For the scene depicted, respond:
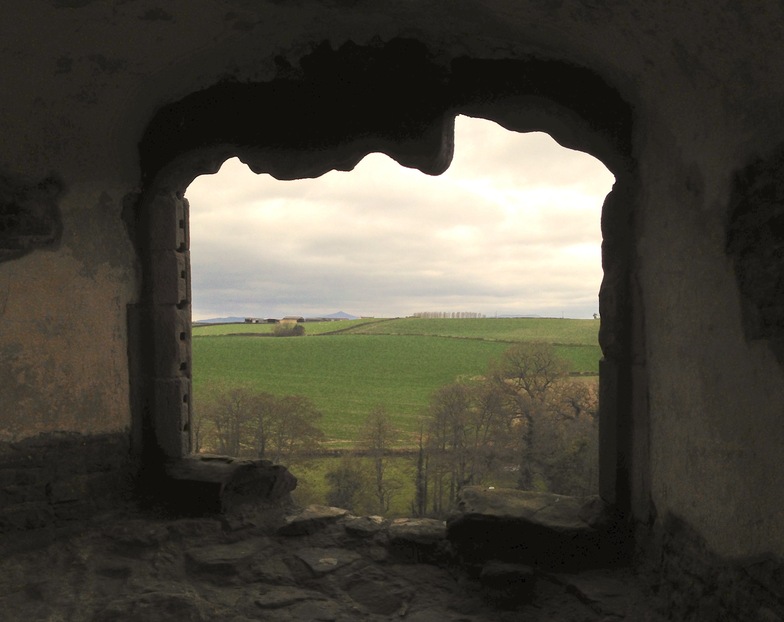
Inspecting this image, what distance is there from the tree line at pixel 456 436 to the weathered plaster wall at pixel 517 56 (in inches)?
28.0

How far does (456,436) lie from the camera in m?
3.70

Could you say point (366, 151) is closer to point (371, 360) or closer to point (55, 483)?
point (371, 360)

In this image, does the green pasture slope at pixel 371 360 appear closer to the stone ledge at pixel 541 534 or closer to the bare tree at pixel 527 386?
the bare tree at pixel 527 386

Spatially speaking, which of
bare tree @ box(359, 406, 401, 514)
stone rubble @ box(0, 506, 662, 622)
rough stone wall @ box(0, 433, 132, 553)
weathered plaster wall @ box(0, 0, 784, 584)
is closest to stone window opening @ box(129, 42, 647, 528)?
weathered plaster wall @ box(0, 0, 784, 584)

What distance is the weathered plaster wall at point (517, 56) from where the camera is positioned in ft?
5.75

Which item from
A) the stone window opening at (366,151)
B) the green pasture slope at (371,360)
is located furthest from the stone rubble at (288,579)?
the green pasture slope at (371,360)

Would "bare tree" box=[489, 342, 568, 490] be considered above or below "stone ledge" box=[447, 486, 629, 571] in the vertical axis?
above

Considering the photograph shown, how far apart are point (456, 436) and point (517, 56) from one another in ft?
7.22

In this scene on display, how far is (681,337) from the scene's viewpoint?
7.29ft

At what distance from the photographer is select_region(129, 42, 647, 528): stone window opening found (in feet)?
8.86

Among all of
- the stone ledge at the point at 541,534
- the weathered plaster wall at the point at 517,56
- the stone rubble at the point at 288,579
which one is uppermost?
the weathered plaster wall at the point at 517,56

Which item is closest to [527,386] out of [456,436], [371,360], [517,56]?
[456,436]

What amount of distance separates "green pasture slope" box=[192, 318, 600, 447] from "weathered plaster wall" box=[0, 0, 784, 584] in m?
0.94

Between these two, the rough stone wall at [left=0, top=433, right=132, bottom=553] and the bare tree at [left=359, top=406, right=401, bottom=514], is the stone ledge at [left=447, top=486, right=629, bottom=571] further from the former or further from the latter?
the rough stone wall at [left=0, top=433, right=132, bottom=553]
